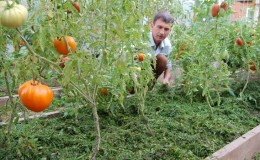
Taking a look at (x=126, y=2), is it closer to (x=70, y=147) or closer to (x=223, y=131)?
(x=70, y=147)

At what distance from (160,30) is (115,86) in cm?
191

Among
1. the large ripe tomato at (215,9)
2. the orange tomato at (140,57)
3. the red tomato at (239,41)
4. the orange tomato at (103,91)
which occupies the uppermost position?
the large ripe tomato at (215,9)

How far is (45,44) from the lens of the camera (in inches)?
60.7

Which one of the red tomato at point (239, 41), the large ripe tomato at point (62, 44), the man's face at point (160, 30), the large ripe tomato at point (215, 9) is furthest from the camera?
the man's face at point (160, 30)

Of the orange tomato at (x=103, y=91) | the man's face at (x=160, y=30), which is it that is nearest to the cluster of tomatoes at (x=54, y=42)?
the orange tomato at (x=103, y=91)

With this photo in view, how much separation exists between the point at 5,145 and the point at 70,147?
41cm

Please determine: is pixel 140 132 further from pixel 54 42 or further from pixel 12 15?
pixel 12 15

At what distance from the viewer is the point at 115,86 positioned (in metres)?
2.40

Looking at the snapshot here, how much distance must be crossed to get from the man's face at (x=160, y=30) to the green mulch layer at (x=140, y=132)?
0.91 m

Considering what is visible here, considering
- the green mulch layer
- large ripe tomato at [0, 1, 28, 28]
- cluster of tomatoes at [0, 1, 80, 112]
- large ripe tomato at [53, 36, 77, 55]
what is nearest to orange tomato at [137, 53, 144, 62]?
the green mulch layer

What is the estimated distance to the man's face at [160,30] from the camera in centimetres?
411

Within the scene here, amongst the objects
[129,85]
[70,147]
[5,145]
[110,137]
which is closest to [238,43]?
[129,85]

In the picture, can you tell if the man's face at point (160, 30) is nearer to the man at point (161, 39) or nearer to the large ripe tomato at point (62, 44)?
the man at point (161, 39)

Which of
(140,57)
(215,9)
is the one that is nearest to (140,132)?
(140,57)
